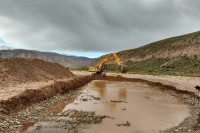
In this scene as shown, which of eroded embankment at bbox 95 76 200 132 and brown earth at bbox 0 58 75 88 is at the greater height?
brown earth at bbox 0 58 75 88

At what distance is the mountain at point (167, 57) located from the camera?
11709cm

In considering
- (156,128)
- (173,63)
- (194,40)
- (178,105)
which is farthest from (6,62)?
(194,40)

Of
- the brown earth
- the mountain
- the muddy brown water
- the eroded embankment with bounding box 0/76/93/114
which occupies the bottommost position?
the muddy brown water

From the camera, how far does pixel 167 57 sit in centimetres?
14588

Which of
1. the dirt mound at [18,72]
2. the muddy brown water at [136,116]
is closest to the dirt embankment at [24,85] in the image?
the dirt mound at [18,72]

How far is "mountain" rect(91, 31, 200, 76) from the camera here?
117 metres

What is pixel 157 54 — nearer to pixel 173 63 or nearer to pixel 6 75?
pixel 173 63

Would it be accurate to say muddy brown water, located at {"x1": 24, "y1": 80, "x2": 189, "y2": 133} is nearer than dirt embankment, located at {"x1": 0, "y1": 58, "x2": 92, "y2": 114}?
Yes

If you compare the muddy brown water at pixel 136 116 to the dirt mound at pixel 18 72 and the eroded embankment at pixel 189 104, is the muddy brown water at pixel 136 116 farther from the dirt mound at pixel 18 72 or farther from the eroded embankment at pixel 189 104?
the dirt mound at pixel 18 72

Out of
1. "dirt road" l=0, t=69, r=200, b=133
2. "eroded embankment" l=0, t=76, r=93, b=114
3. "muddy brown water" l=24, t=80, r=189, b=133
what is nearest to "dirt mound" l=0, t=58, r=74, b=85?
"eroded embankment" l=0, t=76, r=93, b=114

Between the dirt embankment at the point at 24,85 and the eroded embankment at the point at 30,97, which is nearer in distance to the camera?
the eroded embankment at the point at 30,97

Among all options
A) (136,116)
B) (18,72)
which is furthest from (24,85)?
(136,116)

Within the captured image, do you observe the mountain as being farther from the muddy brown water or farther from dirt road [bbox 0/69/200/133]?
dirt road [bbox 0/69/200/133]

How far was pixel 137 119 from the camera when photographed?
24844 mm
